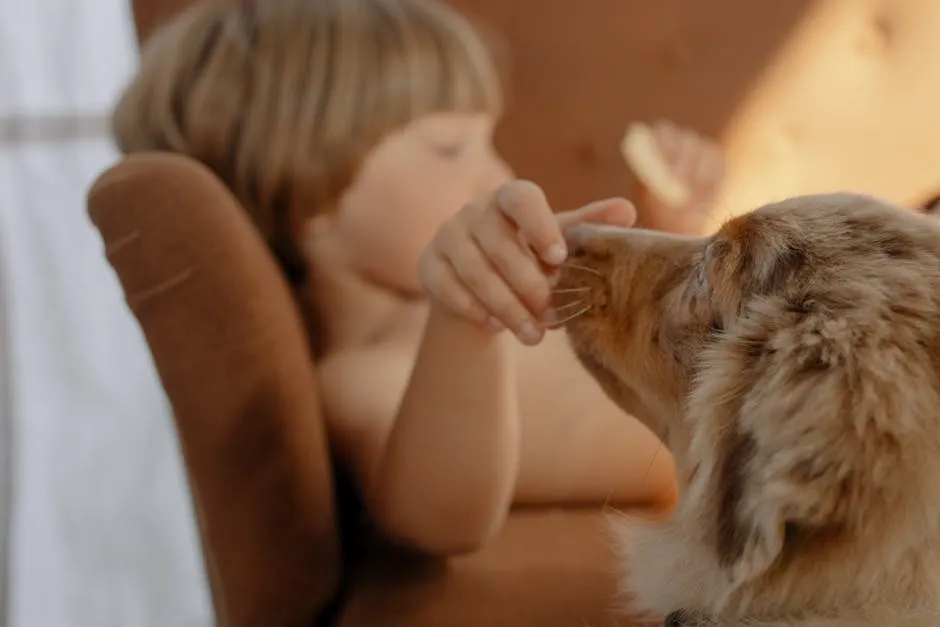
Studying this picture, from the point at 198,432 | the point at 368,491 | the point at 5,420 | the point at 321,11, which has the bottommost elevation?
the point at 5,420

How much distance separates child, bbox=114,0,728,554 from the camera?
1.50m

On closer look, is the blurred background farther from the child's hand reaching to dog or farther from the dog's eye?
the dog's eye

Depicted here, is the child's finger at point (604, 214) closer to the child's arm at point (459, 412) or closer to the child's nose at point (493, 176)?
the child's arm at point (459, 412)

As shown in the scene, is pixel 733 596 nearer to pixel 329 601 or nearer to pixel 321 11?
pixel 329 601

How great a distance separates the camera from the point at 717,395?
80 cm

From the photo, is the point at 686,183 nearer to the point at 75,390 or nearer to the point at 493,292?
the point at 493,292

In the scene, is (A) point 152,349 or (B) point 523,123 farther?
(B) point 523,123

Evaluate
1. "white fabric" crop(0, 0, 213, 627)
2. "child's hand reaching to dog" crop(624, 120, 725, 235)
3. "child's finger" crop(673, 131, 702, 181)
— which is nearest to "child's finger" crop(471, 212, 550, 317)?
"child's hand reaching to dog" crop(624, 120, 725, 235)

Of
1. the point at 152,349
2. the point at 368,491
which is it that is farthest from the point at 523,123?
the point at 152,349

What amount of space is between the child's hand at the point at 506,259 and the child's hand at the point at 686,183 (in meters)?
0.82

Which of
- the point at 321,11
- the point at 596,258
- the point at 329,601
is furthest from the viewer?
the point at 321,11

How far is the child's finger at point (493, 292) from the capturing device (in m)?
1.04

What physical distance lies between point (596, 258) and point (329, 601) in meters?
0.59

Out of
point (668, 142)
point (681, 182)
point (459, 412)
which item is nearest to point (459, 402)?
point (459, 412)
